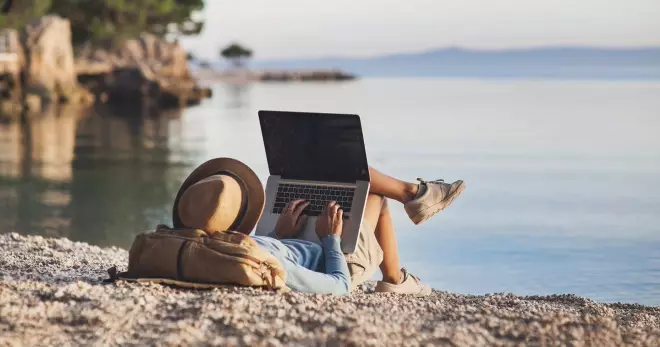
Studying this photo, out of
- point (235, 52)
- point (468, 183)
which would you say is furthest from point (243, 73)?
point (468, 183)

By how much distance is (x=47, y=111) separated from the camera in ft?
118

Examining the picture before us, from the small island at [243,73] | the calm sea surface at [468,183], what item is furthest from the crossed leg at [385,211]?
the small island at [243,73]

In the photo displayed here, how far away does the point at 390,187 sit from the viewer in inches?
254

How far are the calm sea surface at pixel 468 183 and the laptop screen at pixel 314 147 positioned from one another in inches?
120

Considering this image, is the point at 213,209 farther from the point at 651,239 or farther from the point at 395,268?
the point at 651,239

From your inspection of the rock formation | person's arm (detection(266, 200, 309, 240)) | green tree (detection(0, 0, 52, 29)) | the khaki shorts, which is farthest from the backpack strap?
green tree (detection(0, 0, 52, 29))

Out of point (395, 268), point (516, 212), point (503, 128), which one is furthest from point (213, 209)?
point (503, 128)

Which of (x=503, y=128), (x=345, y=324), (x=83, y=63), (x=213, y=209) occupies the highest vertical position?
(x=83, y=63)

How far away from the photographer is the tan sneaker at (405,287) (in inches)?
262

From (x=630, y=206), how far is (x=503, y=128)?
14.1 m

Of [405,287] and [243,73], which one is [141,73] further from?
[243,73]

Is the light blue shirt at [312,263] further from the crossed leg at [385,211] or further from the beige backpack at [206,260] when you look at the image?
the crossed leg at [385,211]

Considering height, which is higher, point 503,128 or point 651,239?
point 503,128

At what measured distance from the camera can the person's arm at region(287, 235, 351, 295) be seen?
570cm
